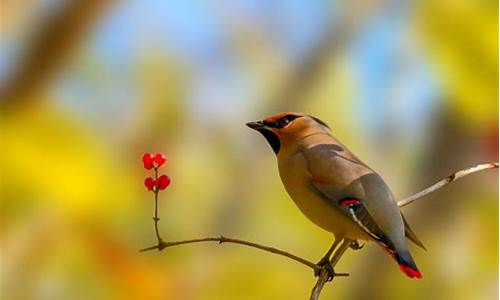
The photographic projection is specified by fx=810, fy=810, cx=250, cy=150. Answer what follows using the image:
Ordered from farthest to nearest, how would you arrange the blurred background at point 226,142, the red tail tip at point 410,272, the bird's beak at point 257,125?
the blurred background at point 226,142 < the bird's beak at point 257,125 < the red tail tip at point 410,272

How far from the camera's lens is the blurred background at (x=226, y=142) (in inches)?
40.4

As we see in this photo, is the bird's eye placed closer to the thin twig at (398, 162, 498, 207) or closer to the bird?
the bird

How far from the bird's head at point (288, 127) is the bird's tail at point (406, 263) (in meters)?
0.14

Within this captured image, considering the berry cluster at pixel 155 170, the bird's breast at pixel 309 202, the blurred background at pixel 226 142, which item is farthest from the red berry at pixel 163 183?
the blurred background at pixel 226 142

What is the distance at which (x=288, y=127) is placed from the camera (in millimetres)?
688

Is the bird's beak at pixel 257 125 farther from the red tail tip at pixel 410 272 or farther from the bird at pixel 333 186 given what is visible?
the red tail tip at pixel 410 272

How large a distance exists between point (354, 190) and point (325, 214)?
0.04 meters

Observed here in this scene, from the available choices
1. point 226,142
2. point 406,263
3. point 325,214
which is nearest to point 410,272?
point 406,263

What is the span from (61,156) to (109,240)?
146mm

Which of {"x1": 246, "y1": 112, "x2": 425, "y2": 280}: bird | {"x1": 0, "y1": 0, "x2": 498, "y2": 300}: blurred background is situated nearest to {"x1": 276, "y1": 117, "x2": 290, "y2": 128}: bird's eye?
{"x1": 246, "y1": 112, "x2": 425, "y2": 280}: bird

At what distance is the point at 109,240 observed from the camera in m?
1.10

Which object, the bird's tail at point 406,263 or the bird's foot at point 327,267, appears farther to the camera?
the bird's foot at point 327,267

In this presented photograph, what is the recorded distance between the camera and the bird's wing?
A: 0.62 meters

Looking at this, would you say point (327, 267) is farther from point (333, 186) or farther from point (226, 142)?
point (226, 142)
